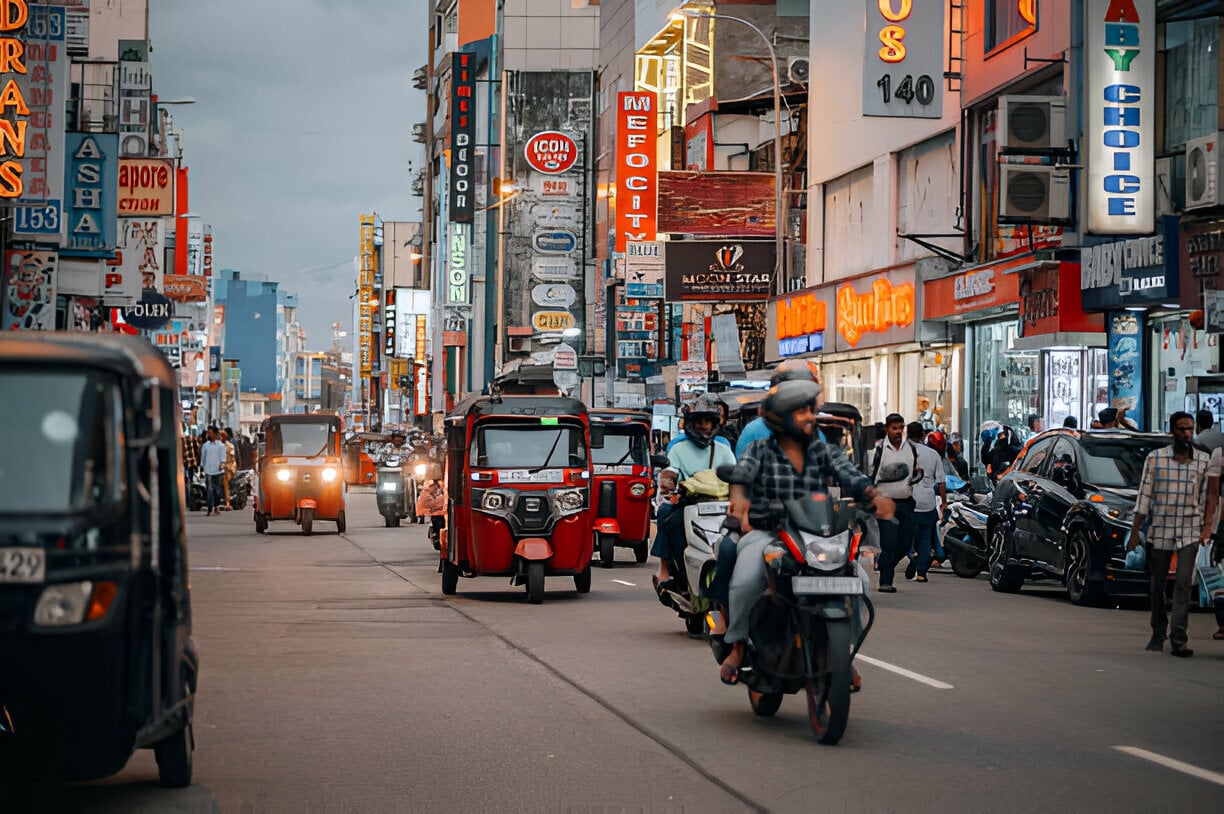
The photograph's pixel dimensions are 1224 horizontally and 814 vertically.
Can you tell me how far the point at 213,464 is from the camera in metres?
45.3

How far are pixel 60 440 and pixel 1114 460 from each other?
49.1 ft

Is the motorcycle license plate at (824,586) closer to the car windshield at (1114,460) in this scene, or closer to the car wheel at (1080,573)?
the car wheel at (1080,573)

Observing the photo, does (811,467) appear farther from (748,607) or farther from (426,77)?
(426,77)

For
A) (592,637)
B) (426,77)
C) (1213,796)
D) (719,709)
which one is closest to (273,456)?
(592,637)

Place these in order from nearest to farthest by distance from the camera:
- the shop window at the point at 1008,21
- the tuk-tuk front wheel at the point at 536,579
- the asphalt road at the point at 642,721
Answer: the asphalt road at the point at 642,721 → the tuk-tuk front wheel at the point at 536,579 → the shop window at the point at 1008,21

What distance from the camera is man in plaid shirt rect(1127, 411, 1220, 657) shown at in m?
14.4

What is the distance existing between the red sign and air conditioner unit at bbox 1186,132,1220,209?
76.6 m

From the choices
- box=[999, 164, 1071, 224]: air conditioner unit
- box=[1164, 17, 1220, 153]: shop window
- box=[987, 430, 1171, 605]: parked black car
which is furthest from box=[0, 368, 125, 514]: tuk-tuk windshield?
box=[999, 164, 1071, 224]: air conditioner unit

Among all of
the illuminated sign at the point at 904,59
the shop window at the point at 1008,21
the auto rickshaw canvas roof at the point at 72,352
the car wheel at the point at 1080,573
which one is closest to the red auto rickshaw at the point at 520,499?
the car wheel at the point at 1080,573

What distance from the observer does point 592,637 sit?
49.3ft

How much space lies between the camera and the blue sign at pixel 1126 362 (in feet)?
94.5

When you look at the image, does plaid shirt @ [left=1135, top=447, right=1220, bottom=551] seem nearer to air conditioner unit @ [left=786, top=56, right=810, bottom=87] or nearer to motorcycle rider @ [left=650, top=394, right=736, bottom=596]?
motorcycle rider @ [left=650, top=394, right=736, bottom=596]

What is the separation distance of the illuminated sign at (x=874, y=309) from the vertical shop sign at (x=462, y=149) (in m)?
72.8

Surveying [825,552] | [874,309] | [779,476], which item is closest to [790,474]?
[779,476]
